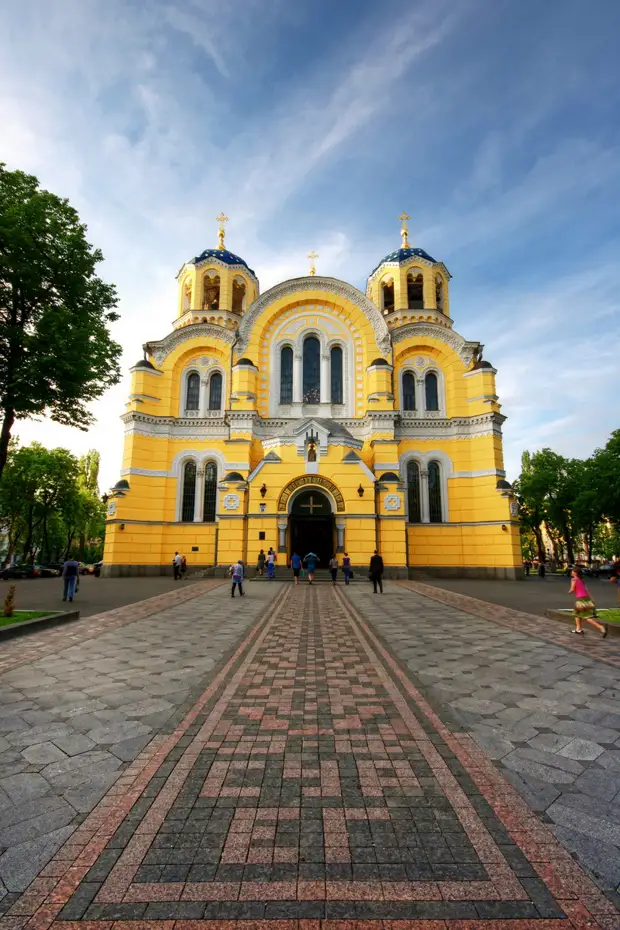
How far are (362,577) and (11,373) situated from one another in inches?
676

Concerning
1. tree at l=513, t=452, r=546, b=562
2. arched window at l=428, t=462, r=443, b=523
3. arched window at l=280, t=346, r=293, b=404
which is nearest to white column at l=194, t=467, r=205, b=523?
arched window at l=280, t=346, r=293, b=404

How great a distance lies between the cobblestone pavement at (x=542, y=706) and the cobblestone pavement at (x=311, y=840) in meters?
0.25

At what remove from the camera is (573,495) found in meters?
41.4

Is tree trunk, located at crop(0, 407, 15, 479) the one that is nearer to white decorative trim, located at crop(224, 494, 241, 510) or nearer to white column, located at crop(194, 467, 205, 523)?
white decorative trim, located at crop(224, 494, 241, 510)

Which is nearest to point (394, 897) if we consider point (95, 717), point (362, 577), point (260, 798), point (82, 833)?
point (260, 798)

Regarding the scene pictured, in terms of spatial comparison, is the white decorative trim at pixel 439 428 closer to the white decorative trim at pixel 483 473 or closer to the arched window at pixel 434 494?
the arched window at pixel 434 494

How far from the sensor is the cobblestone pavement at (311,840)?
2.23 metres

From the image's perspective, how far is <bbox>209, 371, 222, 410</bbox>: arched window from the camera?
28.8 metres

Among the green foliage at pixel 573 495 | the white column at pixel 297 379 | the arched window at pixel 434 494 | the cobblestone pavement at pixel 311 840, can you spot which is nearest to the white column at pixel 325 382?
the white column at pixel 297 379

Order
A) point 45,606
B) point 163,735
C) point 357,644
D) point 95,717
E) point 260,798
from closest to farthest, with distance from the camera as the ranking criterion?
point 260,798
point 163,735
point 95,717
point 357,644
point 45,606

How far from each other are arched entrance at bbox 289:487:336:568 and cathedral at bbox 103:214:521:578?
0.25 ft

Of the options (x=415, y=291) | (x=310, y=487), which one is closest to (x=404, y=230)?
(x=415, y=291)

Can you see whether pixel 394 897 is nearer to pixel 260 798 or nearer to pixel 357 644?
pixel 260 798

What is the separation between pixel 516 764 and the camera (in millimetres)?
3777
